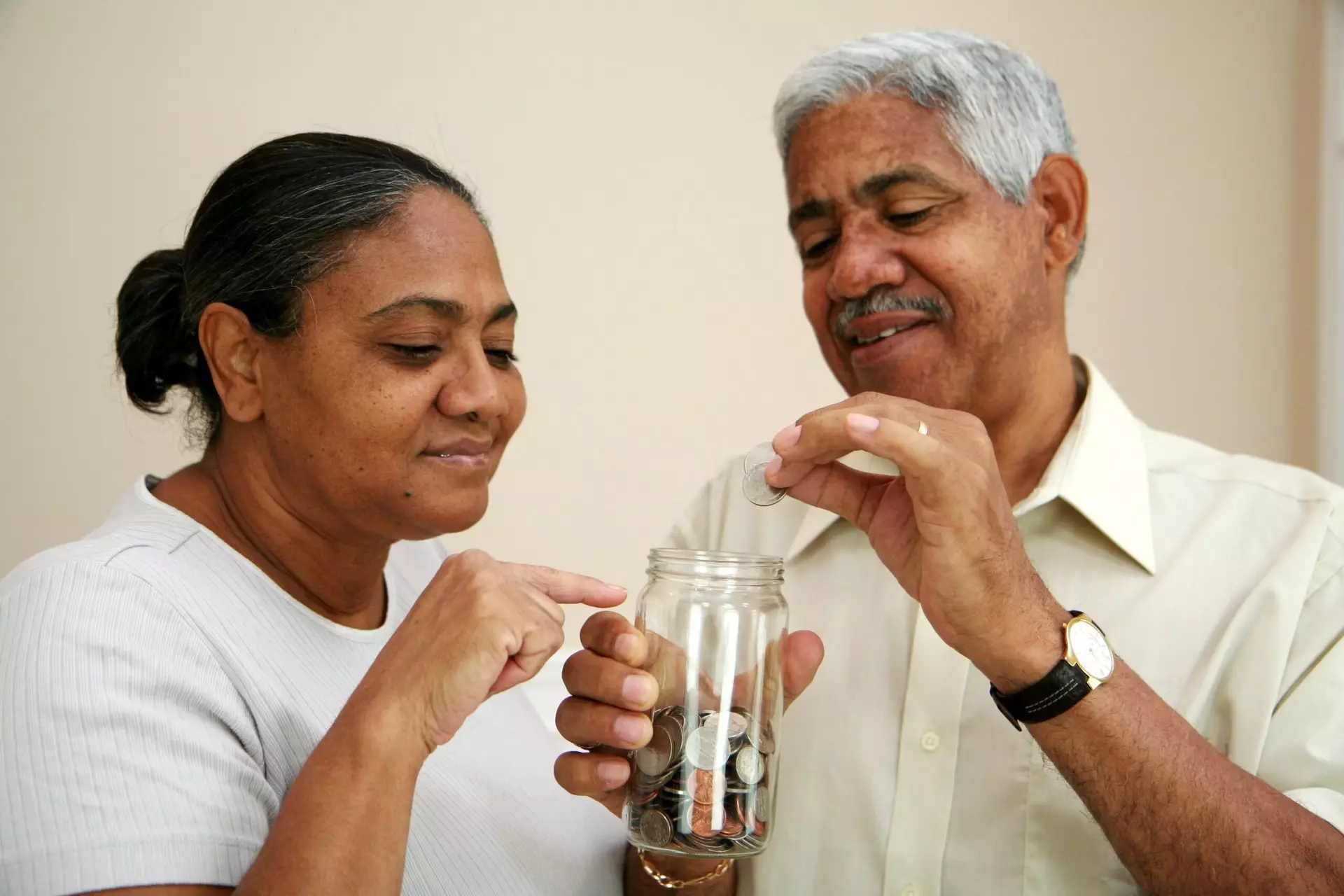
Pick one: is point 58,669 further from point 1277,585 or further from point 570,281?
point 570,281

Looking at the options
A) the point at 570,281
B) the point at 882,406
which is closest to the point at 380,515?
the point at 882,406

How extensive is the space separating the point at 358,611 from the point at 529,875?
16.6 inches

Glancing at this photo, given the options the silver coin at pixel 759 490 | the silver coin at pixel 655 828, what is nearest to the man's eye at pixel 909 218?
the silver coin at pixel 759 490

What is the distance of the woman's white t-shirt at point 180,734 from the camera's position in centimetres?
99

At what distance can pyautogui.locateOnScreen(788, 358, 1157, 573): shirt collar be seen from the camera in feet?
4.79

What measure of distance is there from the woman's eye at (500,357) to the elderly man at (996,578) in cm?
43

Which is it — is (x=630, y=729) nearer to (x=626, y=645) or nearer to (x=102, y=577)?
(x=626, y=645)

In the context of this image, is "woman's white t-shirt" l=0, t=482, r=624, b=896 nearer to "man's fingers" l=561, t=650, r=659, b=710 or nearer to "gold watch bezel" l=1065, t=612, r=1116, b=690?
"man's fingers" l=561, t=650, r=659, b=710

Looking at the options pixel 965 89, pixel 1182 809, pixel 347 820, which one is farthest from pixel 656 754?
pixel 965 89

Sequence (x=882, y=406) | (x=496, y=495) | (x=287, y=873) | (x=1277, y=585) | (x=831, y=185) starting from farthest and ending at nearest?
(x=496, y=495) → (x=831, y=185) → (x=1277, y=585) → (x=882, y=406) → (x=287, y=873)

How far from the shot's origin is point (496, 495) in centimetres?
258

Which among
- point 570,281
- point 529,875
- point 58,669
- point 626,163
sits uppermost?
point 626,163

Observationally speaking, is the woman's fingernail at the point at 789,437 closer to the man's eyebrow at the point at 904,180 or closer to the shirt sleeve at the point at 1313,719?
the man's eyebrow at the point at 904,180

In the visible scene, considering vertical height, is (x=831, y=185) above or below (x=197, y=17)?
below
